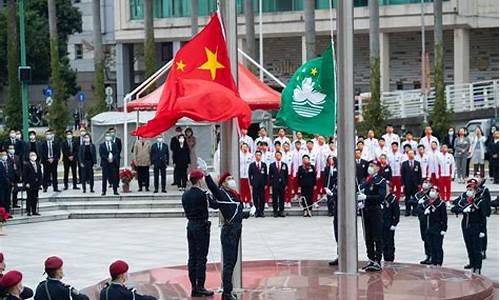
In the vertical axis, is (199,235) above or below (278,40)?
below

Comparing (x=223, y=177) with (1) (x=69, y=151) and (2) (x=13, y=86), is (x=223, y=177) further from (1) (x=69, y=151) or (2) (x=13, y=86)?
(2) (x=13, y=86)

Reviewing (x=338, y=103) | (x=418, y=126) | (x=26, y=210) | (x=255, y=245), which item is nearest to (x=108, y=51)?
(x=418, y=126)

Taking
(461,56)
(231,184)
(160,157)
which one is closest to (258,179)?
(160,157)

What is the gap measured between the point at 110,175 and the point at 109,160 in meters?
0.83

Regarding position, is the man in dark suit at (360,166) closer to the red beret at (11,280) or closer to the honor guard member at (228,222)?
the honor guard member at (228,222)

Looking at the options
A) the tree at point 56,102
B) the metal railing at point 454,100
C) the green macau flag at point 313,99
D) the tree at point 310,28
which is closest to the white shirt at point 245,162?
the green macau flag at point 313,99

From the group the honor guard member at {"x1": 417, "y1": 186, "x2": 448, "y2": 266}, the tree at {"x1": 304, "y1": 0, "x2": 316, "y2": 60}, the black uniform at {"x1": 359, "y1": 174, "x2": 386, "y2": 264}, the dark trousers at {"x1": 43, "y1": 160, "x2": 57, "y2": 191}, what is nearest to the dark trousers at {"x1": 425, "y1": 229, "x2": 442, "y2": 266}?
the honor guard member at {"x1": 417, "y1": 186, "x2": 448, "y2": 266}

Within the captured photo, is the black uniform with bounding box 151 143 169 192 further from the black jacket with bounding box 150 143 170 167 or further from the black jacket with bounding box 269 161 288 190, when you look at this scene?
the black jacket with bounding box 269 161 288 190

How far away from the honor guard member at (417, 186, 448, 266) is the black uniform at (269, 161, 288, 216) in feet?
29.5

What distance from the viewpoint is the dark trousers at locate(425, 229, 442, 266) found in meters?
19.2

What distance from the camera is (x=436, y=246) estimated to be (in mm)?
19188

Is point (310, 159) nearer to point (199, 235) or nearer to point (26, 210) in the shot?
point (26, 210)

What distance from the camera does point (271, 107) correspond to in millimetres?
28016

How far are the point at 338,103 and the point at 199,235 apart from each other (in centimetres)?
318
